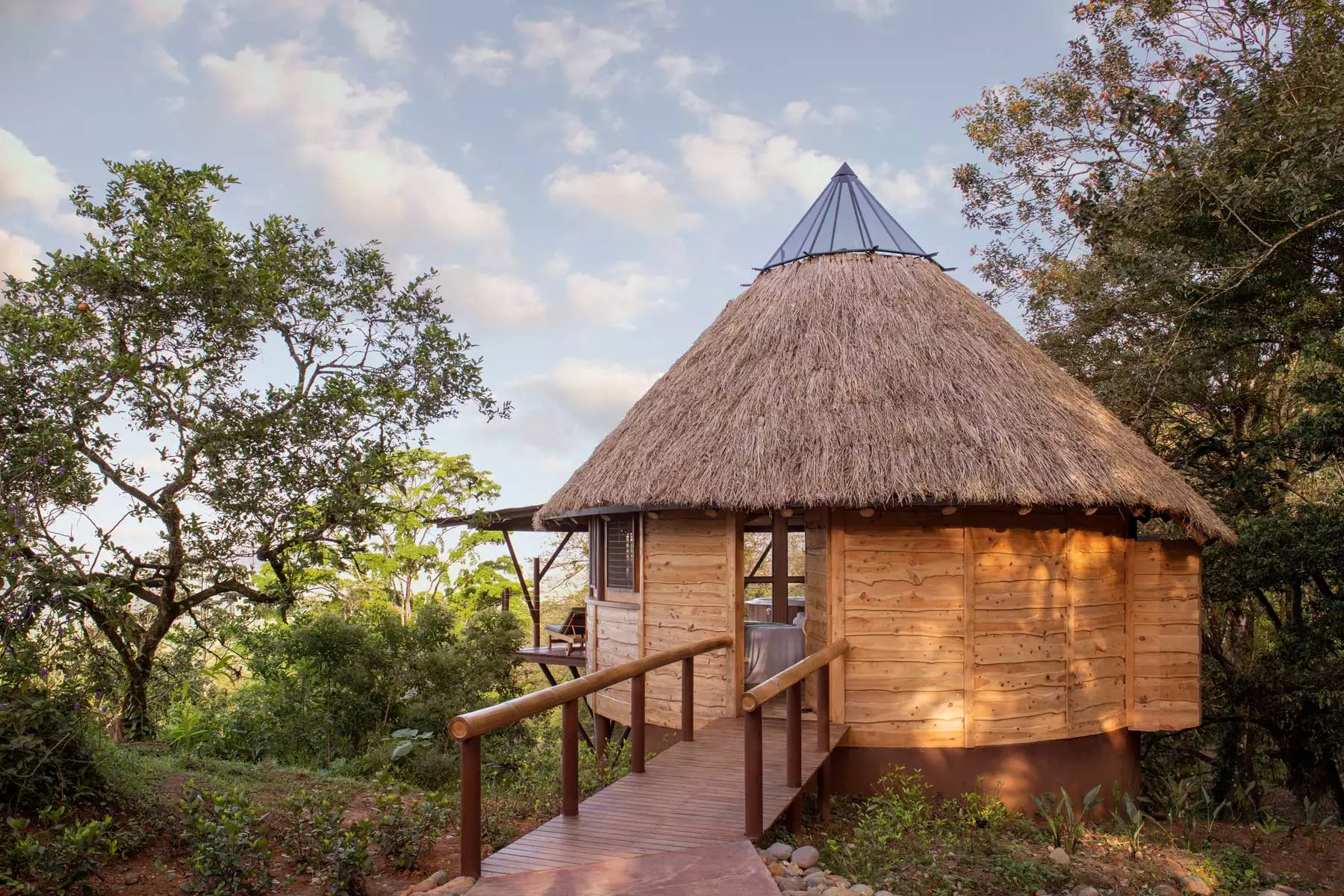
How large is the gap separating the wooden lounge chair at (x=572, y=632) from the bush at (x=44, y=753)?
8.22 m

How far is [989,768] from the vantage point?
28.1 feet

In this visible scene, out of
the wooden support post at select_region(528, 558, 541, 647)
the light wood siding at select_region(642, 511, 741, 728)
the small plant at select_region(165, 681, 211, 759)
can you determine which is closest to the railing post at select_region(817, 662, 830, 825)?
the light wood siding at select_region(642, 511, 741, 728)

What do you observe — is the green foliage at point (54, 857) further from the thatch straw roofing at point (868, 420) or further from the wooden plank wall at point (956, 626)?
the wooden plank wall at point (956, 626)

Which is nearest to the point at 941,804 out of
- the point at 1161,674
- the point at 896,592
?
the point at 896,592

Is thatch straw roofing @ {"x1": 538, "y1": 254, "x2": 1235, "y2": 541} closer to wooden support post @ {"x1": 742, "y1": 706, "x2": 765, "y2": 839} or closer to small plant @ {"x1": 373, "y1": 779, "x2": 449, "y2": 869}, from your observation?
wooden support post @ {"x1": 742, "y1": 706, "x2": 765, "y2": 839}

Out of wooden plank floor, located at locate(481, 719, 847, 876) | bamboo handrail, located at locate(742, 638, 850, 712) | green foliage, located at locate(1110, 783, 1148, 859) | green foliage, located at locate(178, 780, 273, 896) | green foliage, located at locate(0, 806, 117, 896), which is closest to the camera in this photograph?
wooden plank floor, located at locate(481, 719, 847, 876)

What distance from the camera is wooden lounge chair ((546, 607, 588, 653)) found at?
14922 millimetres

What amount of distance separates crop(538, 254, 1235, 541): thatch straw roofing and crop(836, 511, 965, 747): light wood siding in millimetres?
663

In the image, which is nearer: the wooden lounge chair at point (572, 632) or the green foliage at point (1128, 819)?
the green foliage at point (1128, 819)

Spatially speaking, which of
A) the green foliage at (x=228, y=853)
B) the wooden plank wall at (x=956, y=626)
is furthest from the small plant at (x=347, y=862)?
the wooden plank wall at (x=956, y=626)

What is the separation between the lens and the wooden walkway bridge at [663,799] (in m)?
5.17

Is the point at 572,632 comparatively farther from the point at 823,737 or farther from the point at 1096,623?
the point at 1096,623

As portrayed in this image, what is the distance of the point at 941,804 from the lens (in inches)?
322

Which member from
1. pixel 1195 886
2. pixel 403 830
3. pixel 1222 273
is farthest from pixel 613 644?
pixel 1222 273
